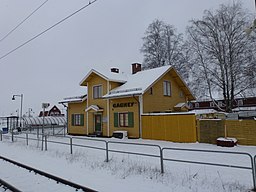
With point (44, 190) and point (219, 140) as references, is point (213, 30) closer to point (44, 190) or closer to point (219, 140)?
point (219, 140)

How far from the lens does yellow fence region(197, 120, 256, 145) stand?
16.4 metres

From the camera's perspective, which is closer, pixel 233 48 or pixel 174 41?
pixel 233 48

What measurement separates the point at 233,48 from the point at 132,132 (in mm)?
17375

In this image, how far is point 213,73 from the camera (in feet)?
111

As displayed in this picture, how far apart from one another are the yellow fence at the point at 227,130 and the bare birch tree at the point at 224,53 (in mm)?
15556

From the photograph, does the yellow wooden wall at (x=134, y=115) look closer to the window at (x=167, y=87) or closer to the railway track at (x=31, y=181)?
the window at (x=167, y=87)

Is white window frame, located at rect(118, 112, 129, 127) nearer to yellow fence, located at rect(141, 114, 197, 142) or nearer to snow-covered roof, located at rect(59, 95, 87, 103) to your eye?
yellow fence, located at rect(141, 114, 197, 142)

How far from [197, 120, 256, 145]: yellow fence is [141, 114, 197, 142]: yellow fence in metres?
0.64

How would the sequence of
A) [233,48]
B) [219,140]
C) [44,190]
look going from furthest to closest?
[233,48]
[219,140]
[44,190]

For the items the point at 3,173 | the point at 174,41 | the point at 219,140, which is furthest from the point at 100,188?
the point at 174,41

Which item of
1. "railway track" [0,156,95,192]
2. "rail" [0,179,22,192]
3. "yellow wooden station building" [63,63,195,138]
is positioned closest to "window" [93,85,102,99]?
"yellow wooden station building" [63,63,195,138]

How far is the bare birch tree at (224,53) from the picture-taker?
31.1 metres

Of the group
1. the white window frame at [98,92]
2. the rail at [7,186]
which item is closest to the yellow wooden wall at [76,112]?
the white window frame at [98,92]

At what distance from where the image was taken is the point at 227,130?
1734 centimetres
